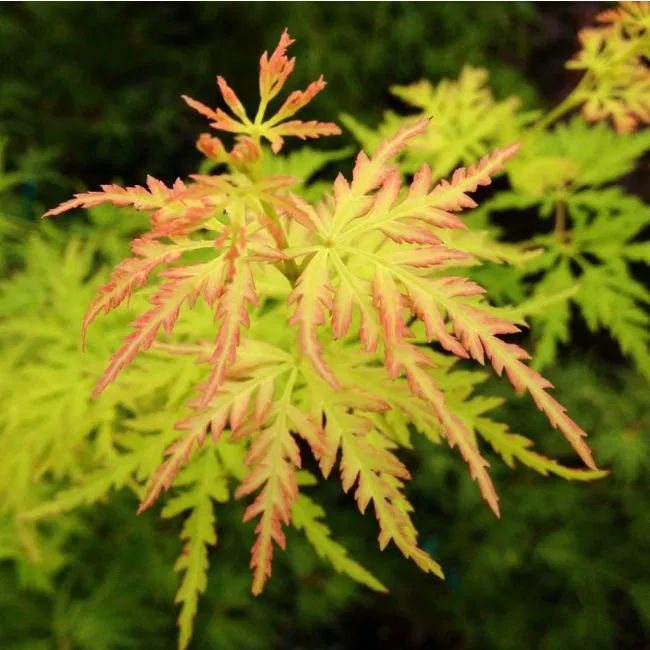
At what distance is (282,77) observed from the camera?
2.83 feet

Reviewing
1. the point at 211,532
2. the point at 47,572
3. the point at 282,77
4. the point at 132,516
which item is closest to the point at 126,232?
the point at 132,516

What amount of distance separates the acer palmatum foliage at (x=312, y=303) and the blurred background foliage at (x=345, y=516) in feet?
1.79

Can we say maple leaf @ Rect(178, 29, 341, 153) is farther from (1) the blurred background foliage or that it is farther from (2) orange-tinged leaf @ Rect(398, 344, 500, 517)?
(1) the blurred background foliage

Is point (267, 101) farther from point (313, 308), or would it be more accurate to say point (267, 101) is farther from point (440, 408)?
point (440, 408)

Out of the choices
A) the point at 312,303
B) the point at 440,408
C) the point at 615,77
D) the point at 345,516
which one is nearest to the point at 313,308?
the point at 312,303

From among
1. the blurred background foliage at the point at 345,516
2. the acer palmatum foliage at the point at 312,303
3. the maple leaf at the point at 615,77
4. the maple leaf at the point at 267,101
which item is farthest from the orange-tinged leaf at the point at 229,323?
the maple leaf at the point at 615,77

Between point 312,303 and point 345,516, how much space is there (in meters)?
1.53

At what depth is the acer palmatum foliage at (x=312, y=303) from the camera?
842 millimetres

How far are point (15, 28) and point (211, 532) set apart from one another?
2750 millimetres

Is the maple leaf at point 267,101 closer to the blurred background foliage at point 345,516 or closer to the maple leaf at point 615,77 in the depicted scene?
the blurred background foliage at point 345,516

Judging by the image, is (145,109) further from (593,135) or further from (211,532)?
(211,532)

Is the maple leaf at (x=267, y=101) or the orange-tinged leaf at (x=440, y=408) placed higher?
the maple leaf at (x=267, y=101)

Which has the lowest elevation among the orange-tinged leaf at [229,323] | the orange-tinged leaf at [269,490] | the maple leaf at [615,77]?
the orange-tinged leaf at [269,490]

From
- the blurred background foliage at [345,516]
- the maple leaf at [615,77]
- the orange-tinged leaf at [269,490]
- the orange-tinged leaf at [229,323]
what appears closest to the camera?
the orange-tinged leaf at [229,323]
